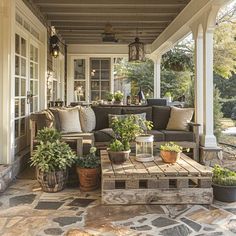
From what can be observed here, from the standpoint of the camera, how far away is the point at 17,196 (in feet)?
11.8

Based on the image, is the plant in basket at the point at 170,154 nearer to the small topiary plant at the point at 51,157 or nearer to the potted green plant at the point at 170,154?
the potted green plant at the point at 170,154

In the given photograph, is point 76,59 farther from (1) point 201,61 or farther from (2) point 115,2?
(1) point 201,61

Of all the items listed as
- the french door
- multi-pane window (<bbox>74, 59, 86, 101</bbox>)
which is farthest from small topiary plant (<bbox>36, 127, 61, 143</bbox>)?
multi-pane window (<bbox>74, 59, 86, 101</bbox>)

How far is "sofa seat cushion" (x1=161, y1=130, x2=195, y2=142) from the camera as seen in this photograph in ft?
16.6

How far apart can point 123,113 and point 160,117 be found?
68cm

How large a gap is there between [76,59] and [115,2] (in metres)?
5.03

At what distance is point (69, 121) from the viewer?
197 inches

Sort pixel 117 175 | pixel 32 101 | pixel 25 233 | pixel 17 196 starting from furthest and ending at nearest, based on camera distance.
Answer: pixel 32 101 → pixel 17 196 → pixel 117 175 → pixel 25 233

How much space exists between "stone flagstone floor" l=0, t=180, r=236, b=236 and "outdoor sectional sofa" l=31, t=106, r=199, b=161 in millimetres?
1203

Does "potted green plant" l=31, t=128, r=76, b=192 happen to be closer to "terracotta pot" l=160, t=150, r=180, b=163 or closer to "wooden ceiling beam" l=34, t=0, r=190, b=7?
"terracotta pot" l=160, t=150, r=180, b=163

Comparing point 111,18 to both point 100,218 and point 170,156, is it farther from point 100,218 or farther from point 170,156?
point 100,218

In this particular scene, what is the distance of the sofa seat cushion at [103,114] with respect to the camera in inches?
222

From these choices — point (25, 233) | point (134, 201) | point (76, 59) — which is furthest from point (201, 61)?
point (76, 59)

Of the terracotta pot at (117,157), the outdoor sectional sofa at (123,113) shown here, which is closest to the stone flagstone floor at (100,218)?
the terracotta pot at (117,157)
